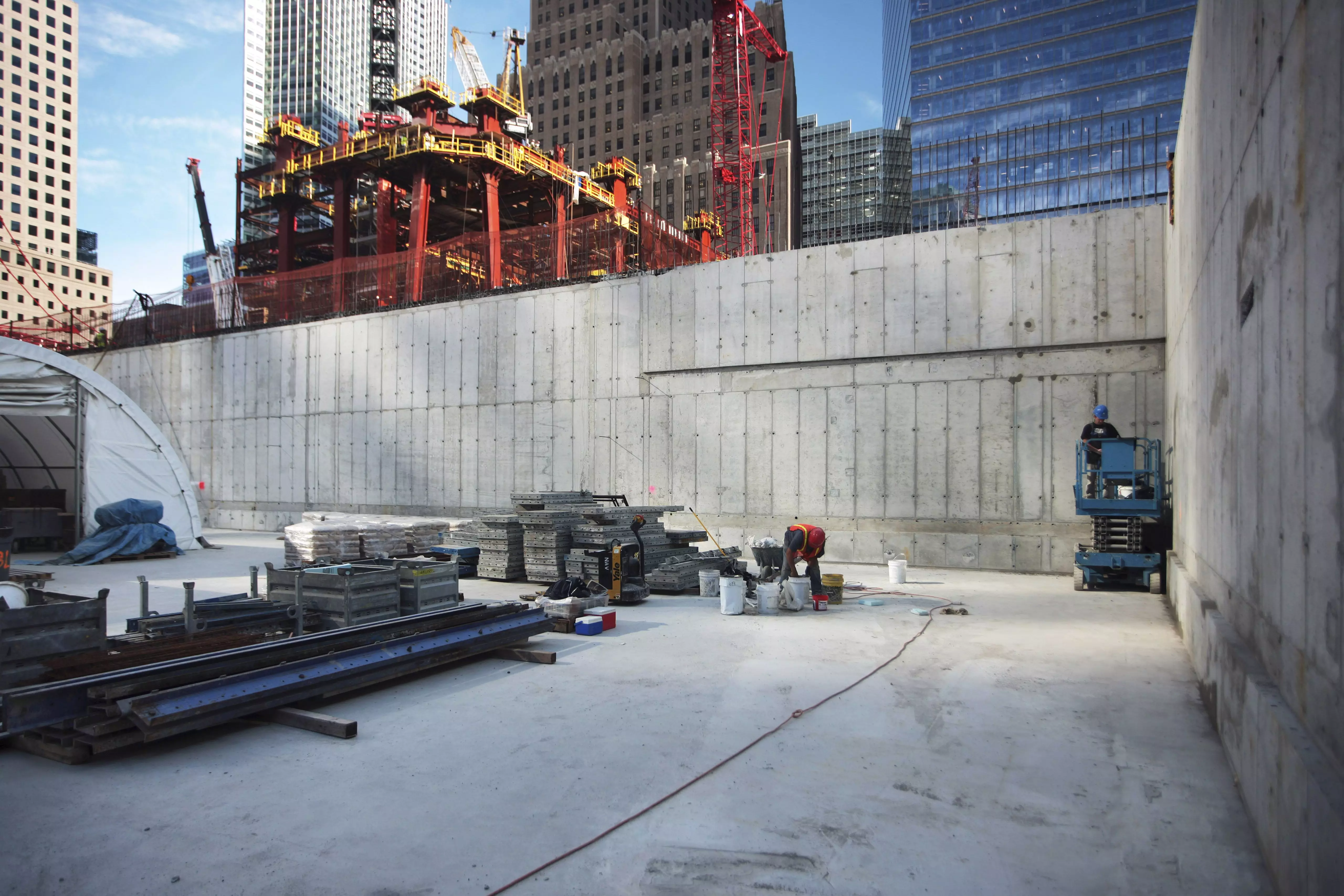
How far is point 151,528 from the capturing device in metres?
17.4

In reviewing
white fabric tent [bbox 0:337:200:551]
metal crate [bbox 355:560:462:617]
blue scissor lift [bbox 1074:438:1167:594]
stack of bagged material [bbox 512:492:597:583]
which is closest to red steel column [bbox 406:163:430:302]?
white fabric tent [bbox 0:337:200:551]

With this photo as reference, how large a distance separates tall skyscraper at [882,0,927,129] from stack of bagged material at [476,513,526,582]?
8526 centimetres

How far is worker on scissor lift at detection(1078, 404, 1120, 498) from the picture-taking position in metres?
12.4

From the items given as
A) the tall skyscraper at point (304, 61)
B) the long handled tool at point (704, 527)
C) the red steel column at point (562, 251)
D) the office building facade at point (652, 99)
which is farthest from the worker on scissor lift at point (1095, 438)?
the tall skyscraper at point (304, 61)

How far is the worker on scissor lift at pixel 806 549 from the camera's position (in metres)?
10.9

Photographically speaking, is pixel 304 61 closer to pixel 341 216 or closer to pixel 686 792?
pixel 341 216

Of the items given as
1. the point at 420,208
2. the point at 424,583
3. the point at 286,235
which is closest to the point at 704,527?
the point at 424,583

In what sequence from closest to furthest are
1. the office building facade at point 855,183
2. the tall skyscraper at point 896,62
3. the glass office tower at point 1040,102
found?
1. the glass office tower at point 1040,102
2. the tall skyscraper at point 896,62
3. the office building facade at point 855,183

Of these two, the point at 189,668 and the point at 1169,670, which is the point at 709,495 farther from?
the point at 189,668

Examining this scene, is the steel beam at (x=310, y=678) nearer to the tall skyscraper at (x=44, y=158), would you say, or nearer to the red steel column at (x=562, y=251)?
the red steel column at (x=562, y=251)

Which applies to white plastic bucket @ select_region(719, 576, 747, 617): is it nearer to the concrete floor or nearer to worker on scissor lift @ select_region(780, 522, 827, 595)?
worker on scissor lift @ select_region(780, 522, 827, 595)

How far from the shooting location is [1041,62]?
74375mm

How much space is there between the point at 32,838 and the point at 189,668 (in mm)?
1892

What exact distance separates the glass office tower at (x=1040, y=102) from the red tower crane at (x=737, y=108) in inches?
729
